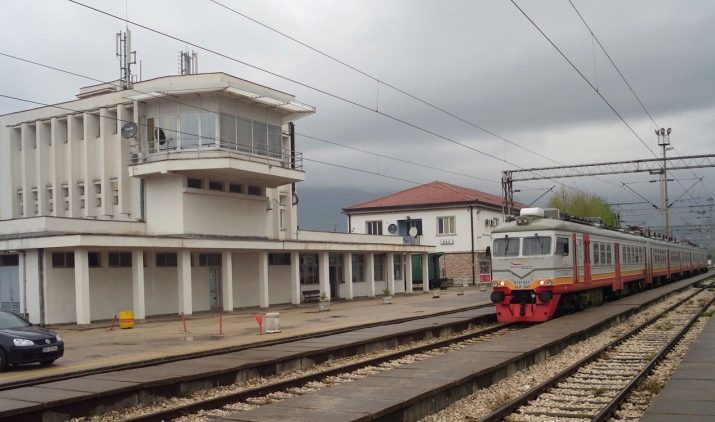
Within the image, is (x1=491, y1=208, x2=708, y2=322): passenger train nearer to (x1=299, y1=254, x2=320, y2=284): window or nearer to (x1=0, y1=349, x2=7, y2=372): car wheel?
(x1=0, y1=349, x2=7, y2=372): car wheel

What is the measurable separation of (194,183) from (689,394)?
26246mm

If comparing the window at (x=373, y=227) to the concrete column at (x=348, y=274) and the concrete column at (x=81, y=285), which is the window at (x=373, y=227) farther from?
the concrete column at (x=81, y=285)

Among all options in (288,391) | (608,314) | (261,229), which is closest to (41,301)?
(261,229)

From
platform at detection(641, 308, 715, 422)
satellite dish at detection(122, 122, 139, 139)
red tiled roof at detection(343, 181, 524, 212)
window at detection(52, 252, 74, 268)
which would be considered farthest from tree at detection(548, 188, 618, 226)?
platform at detection(641, 308, 715, 422)

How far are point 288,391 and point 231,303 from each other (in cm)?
2080

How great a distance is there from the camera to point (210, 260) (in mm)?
34688

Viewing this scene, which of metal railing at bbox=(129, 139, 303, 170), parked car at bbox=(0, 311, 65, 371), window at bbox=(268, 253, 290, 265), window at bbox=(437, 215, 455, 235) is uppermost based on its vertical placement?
metal railing at bbox=(129, 139, 303, 170)

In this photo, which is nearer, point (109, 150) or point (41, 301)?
point (41, 301)

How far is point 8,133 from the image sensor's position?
38531mm

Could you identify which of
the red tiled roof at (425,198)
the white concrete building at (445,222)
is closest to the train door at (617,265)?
the white concrete building at (445,222)

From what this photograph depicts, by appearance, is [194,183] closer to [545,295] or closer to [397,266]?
[545,295]

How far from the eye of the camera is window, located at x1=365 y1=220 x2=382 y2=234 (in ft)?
207

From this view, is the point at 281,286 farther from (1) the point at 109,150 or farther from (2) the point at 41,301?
(2) the point at 41,301

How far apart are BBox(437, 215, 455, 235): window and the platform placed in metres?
45.1
